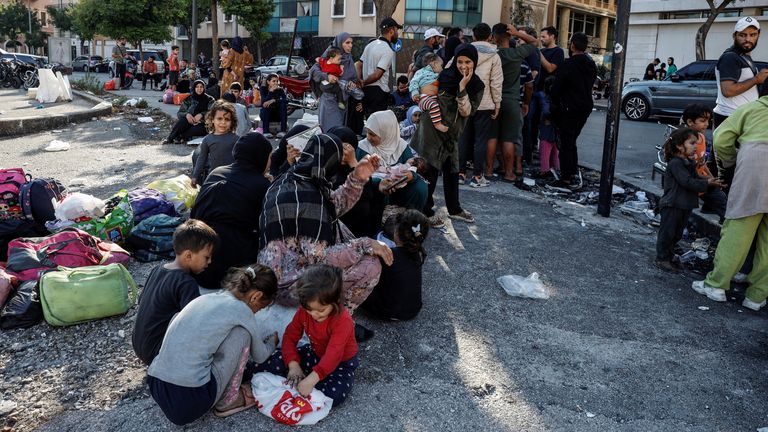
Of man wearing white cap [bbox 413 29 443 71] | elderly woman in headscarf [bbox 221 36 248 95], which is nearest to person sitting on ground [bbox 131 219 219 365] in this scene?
man wearing white cap [bbox 413 29 443 71]

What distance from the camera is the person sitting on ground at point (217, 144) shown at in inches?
227

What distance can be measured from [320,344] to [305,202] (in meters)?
0.82

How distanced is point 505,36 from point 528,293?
419cm

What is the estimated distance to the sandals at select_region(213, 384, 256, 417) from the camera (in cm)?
284

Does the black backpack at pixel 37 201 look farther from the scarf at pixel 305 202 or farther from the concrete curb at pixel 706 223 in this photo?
the concrete curb at pixel 706 223

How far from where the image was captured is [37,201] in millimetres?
4852

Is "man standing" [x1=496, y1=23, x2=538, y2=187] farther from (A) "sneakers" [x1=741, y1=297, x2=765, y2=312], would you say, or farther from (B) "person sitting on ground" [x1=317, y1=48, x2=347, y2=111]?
(A) "sneakers" [x1=741, y1=297, x2=765, y2=312]

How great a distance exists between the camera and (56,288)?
3.63m

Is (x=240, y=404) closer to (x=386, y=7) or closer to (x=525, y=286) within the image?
(x=525, y=286)

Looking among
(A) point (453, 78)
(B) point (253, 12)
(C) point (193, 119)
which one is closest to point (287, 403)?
(A) point (453, 78)

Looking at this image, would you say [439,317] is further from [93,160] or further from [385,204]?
[93,160]

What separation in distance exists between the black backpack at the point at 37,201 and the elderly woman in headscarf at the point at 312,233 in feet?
7.65

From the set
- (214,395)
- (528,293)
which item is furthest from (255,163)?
(528,293)

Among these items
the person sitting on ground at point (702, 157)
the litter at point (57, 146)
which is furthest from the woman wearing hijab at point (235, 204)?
the litter at point (57, 146)
